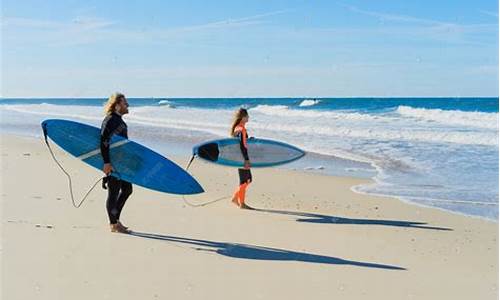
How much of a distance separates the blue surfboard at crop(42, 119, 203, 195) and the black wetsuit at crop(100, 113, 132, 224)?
11.1 inches

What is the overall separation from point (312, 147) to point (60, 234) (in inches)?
373

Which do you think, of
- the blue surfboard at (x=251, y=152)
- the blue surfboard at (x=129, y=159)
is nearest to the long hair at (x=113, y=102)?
the blue surfboard at (x=129, y=159)

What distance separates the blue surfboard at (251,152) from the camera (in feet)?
25.8

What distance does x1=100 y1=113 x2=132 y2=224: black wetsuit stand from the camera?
210 inches

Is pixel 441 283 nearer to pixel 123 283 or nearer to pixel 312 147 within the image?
pixel 123 283

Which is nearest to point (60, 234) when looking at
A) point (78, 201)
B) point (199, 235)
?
point (199, 235)

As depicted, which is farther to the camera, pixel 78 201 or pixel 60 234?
pixel 78 201

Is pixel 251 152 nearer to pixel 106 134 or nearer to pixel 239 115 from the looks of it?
pixel 239 115

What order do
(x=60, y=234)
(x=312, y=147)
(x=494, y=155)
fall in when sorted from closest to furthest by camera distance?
(x=60, y=234), (x=494, y=155), (x=312, y=147)

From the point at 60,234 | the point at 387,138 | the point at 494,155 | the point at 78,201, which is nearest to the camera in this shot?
the point at 60,234

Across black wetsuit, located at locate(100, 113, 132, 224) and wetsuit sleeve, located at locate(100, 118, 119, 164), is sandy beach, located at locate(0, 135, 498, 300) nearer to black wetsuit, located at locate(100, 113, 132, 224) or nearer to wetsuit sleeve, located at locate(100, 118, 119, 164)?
black wetsuit, located at locate(100, 113, 132, 224)

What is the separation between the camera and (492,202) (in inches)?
291

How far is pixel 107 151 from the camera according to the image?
5.34 m

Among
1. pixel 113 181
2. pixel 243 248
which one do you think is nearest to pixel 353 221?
pixel 243 248
